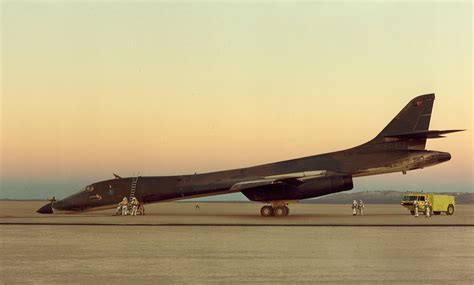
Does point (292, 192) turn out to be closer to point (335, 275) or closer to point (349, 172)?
point (349, 172)

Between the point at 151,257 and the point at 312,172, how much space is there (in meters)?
20.9

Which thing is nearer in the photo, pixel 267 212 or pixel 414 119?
pixel 414 119

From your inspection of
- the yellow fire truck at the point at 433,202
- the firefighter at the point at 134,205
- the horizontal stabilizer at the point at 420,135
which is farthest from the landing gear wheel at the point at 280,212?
the yellow fire truck at the point at 433,202

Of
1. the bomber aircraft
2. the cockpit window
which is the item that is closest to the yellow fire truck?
the bomber aircraft

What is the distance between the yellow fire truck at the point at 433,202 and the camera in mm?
39781

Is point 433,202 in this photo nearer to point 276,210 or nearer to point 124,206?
point 276,210

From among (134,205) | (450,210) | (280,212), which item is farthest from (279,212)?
(450,210)

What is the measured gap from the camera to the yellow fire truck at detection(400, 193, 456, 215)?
3978 centimetres

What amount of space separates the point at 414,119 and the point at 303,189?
7.10 m

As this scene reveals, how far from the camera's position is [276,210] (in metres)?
34.3

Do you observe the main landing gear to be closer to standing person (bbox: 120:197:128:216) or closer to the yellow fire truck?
standing person (bbox: 120:197:128:216)

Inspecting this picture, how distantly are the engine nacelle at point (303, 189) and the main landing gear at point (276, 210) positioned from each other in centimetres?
88

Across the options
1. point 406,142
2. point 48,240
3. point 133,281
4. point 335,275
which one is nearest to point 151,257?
point 133,281

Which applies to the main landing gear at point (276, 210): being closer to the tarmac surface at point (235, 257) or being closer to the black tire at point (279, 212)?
the black tire at point (279, 212)
